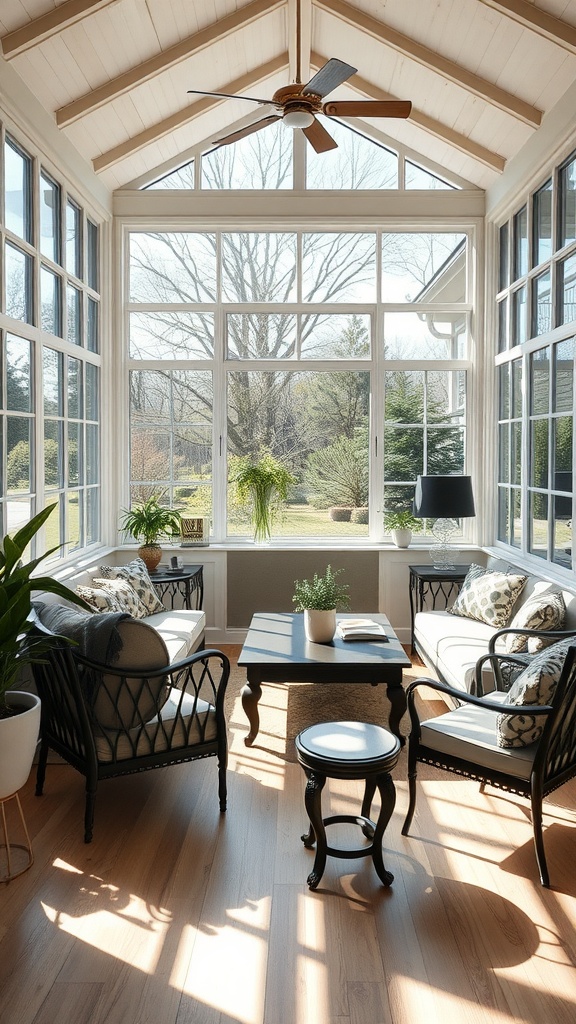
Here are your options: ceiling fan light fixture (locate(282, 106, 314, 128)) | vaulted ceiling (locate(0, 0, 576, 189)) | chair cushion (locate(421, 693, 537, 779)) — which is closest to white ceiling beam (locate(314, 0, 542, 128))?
vaulted ceiling (locate(0, 0, 576, 189))

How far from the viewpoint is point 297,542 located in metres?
6.53

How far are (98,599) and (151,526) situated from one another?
1694mm

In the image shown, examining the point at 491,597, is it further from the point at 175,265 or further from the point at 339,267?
the point at 175,265

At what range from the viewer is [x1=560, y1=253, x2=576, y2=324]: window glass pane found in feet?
15.0

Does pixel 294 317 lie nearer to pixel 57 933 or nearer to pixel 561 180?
pixel 561 180

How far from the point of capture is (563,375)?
474 cm

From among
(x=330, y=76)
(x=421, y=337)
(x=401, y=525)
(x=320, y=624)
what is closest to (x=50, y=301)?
(x=330, y=76)

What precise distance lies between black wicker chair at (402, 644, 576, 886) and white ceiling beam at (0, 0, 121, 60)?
3.82 m

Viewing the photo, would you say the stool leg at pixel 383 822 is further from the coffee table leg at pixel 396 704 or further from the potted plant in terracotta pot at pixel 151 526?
the potted plant in terracotta pot at pixel 151 526

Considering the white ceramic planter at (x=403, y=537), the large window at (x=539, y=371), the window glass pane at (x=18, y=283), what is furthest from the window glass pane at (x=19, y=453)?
the large window at (x=539, y=371)

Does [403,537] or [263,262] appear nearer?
[403,537]

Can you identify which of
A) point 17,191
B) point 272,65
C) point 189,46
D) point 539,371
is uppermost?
point 272,65

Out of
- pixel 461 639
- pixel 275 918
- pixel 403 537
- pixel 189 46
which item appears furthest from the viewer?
pixel 403 537

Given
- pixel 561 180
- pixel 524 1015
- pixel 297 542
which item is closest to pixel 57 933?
pixel 524 1015
